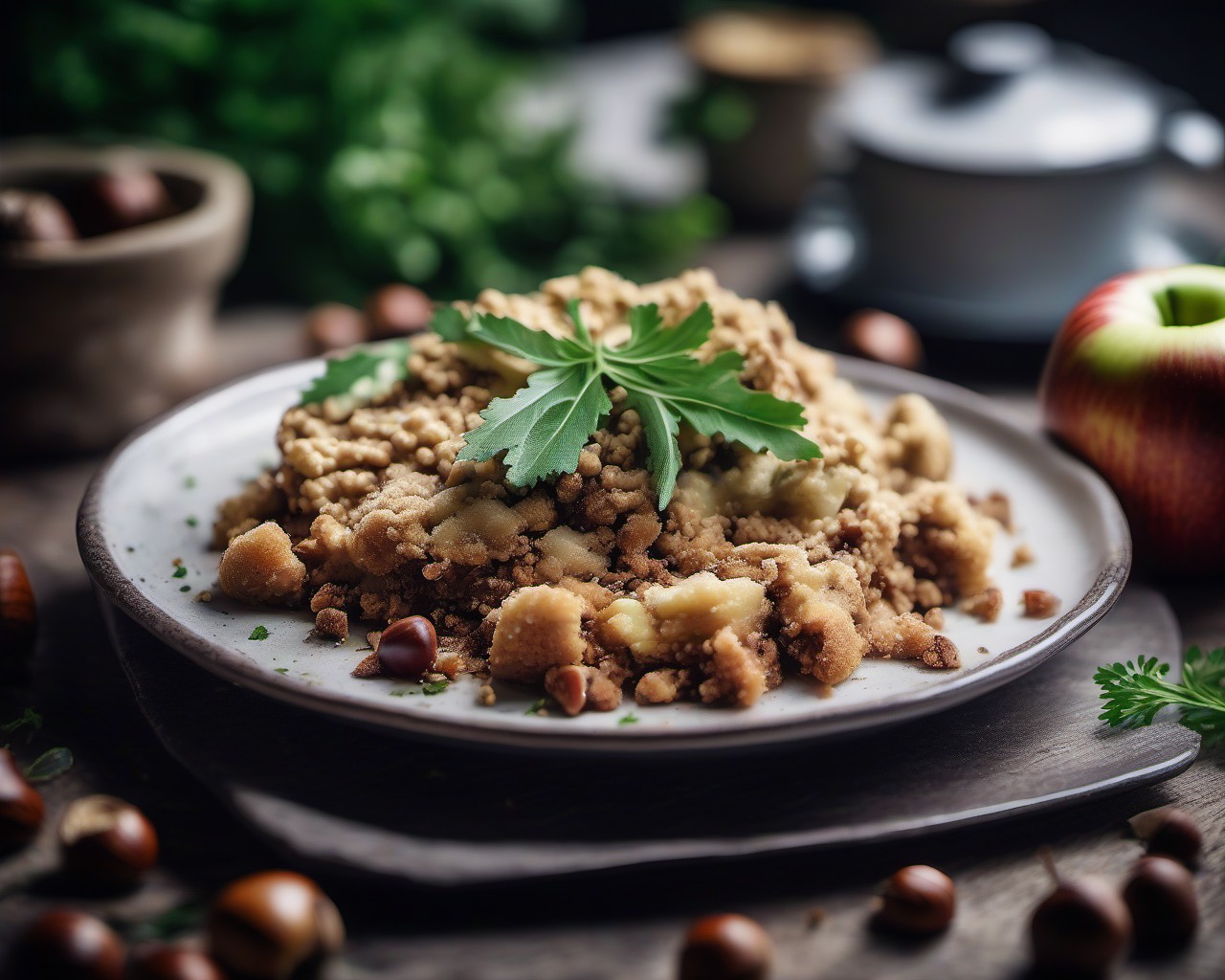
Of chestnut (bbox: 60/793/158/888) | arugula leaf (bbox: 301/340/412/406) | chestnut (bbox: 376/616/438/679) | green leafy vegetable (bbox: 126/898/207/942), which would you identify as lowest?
green leafy vegetable (bbox: 126/898/207/942)

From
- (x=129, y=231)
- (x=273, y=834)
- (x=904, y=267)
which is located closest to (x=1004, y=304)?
(x=904, y=267)

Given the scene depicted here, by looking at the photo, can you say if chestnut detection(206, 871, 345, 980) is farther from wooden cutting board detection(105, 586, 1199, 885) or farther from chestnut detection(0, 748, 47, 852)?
chestnut detection(0, 748, 47, 852)

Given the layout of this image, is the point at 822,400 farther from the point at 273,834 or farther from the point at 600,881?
the point at 273,834

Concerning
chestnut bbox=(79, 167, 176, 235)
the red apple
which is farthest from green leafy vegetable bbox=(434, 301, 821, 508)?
chestnut bbox=(79, 167, 176, 235)

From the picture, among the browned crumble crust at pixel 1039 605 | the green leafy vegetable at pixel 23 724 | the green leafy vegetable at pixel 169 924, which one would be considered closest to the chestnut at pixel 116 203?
the green leafy vegetable at pixel 23 724

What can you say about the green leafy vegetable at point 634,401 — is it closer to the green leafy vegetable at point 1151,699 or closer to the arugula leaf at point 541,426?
the arugula leaf at point 541,426

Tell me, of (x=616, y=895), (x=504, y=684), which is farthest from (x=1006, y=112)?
(x=616, y=895)

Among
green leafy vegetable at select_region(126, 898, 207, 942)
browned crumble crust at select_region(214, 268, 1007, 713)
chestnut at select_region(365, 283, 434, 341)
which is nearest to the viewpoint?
green leafy vegetable at select_region(126, 898, 207, 942)

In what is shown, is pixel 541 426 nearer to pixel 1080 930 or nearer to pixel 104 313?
pixel 1080 930
